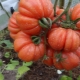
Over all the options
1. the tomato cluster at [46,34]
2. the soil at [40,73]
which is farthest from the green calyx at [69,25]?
the soil at [40,73]

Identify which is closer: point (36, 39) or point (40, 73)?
point (36, 39)

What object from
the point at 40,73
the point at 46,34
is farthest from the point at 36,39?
the point at 40,73

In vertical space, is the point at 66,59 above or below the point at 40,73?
above

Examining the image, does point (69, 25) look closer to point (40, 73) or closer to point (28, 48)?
point (28, 48)

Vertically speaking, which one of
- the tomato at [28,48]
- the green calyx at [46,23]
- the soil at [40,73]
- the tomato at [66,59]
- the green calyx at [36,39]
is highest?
the green calyx at [46,23]

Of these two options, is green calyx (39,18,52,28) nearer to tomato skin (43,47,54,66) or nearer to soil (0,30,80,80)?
tomato skin (43,47,54,66)

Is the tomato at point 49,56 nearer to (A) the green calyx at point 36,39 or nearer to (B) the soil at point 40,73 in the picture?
(A) the green calyx at point 36,39

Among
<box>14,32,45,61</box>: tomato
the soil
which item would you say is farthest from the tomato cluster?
the soil

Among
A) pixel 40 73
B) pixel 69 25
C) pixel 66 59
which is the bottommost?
pixel 40 73
